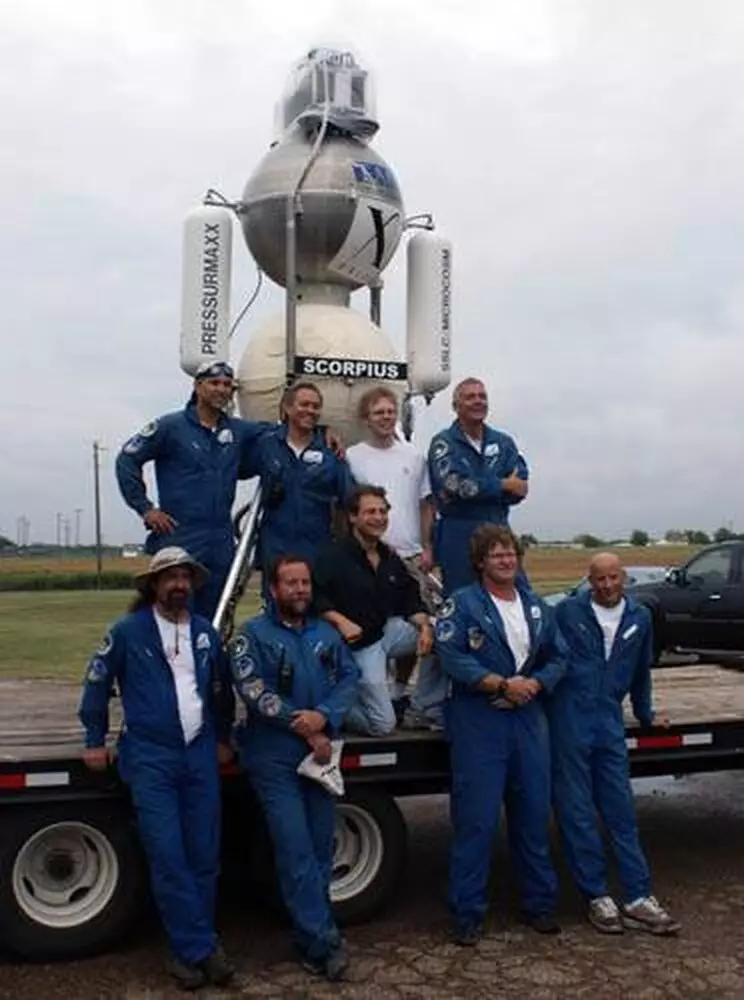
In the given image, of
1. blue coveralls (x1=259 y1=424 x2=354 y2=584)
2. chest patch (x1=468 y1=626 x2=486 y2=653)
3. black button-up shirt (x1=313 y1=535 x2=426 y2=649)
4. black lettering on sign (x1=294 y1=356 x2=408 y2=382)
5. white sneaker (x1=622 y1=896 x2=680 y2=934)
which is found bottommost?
white sneaker (x1=622 y1=896 x2=680 y2=934)

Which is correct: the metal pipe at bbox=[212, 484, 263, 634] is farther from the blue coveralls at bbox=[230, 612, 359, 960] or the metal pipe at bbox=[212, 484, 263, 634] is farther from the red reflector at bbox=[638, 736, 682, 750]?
Answer: the red reflector at bbox=[638, 736, 682, 750]

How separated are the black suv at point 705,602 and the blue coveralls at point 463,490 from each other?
24.3 ft

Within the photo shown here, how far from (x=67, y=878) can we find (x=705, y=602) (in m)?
9.80

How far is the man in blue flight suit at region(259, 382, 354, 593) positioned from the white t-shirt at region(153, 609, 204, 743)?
1.08m

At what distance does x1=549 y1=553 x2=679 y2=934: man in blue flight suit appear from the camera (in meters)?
5.67

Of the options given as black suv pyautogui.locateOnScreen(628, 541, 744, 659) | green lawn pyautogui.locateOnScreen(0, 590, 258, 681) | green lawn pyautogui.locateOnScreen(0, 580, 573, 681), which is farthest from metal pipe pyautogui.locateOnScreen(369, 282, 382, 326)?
black suv pyautogui.locateOnScreen(628, 541, 744, 659)

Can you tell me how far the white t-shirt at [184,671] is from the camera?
494 centimetres

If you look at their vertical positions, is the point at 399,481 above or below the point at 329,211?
below

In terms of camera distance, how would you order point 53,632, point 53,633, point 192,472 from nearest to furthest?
point 192,472
point 53,633
point 53,632

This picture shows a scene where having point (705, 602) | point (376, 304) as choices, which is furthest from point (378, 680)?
point (705, 602)

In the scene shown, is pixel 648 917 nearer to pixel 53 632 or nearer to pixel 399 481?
pixel 399 481

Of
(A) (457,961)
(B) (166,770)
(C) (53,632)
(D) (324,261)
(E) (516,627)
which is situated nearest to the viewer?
(B) (166,770)

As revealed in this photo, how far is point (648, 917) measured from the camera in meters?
5.55

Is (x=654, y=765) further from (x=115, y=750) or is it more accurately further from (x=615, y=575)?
(x=115, y=750)
